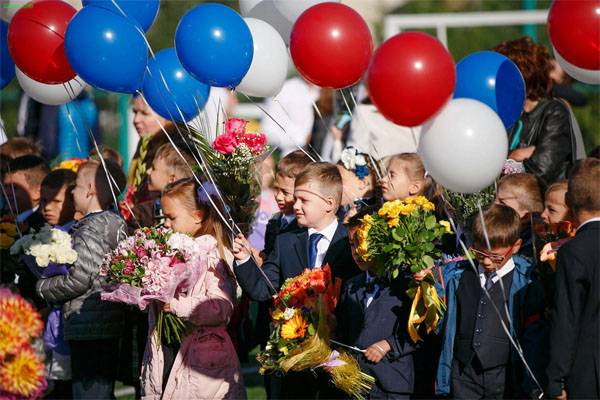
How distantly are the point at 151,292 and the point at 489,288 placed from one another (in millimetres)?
1946

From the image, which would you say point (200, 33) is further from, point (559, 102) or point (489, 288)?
point (559, 102)

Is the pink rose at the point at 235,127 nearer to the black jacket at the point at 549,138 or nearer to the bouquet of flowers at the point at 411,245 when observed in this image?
the bouquet of flowers at the point at 411,245

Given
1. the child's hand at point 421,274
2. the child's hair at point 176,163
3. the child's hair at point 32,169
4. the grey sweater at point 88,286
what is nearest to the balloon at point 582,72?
the child's hand at point 421,274

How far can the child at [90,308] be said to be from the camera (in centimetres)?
683

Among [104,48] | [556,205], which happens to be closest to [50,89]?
[104,48]

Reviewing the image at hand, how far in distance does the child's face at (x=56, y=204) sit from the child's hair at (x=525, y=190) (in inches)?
125

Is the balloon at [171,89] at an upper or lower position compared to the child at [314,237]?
upper

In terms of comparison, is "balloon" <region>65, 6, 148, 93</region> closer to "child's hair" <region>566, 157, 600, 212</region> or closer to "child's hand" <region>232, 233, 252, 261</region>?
"child's hand" <region>232, 233, 252, 261</region>

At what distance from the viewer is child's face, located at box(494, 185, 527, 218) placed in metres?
6.53

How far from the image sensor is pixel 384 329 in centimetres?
599

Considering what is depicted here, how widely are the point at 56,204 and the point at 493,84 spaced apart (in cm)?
348

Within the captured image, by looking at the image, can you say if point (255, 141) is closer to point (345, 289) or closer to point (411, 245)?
point (345, 289)

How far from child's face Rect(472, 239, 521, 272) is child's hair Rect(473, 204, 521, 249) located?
2 cm

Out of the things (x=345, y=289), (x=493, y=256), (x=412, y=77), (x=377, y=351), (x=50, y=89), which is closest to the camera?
(x=412, y=77)
